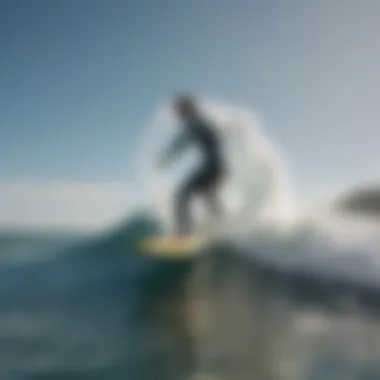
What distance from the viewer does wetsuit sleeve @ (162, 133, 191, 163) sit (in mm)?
1861

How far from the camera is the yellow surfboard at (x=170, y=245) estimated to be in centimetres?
184

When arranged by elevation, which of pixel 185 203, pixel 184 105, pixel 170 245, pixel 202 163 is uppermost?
pixel 184 105

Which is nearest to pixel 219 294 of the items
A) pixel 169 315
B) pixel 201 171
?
pixel 169 315

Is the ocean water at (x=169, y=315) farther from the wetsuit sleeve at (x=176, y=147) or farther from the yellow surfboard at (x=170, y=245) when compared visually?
the wetsuit sleeve at (x=176, y=147)

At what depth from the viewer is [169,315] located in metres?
1.88

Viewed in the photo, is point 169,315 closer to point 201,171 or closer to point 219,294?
point 219,294

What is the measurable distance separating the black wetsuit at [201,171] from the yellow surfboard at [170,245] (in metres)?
0.03

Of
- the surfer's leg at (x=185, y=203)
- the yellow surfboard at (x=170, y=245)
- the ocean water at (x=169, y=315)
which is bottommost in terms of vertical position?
the ocean water at (x=169, y=315)

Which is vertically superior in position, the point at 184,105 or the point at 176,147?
the point at 184,105

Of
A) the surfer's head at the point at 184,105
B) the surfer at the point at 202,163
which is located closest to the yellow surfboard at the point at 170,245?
the surfer at the point at 202,163

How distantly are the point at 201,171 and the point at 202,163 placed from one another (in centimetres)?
3

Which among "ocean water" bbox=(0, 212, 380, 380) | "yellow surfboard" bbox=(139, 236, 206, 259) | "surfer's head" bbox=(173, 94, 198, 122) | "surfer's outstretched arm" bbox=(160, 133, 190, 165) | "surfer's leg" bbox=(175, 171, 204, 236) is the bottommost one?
"ocean water" bbox=(0, 212, 380, 380)

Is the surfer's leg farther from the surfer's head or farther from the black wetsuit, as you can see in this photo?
the surfer's head

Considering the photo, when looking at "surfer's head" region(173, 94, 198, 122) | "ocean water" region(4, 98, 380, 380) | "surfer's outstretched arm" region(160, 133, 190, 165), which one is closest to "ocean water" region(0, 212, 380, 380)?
"ocean water" region(4, 98, 380, 380)
